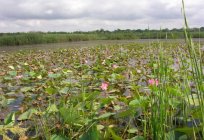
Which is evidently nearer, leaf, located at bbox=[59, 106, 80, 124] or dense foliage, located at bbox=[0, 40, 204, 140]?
dense foliage, located at bbox=[0, 40, 204, 140]

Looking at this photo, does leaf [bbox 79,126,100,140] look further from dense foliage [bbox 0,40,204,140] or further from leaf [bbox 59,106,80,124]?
leaf [bbox 59,106,80,124]

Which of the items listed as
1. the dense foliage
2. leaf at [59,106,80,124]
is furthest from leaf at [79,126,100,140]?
leaf at [59,106,80,124]

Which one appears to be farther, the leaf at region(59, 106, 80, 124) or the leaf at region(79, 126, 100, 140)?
the leaf at region(59, 106, 80, 124)

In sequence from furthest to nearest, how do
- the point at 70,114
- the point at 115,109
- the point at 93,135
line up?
the point at 115,109
the point at 70,114
the point at 93,135

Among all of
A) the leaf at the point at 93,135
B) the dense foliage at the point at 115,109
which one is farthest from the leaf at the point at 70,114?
the leaf at the point at 93,135

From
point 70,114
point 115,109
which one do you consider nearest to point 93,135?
point 70,114

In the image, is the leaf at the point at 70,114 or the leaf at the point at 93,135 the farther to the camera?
the leaf at the point at 70,114

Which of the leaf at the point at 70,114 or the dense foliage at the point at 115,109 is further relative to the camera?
the leaf at the point at 70,114

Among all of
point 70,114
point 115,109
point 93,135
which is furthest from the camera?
point 115,109

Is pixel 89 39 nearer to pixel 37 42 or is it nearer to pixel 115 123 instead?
pixel 37 42

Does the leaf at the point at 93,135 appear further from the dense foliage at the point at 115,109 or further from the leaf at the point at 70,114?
the leaf at the point at 70,114

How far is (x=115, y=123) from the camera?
2.56 m

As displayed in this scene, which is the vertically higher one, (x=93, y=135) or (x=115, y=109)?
(x=93, y=135)

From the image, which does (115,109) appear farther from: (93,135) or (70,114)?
(93,135)
